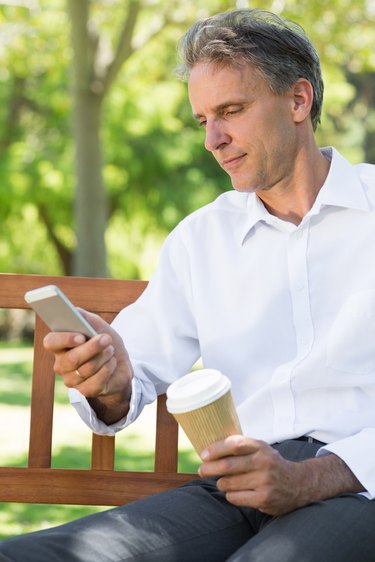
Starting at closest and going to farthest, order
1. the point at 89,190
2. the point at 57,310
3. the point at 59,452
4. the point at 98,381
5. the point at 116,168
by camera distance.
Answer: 1. the point at 57,310
2. the point at 98,381
3. the point at 59,452
4. the point at 89,190
5. the point at 116,168

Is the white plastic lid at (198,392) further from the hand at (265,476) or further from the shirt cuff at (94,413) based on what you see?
the shirt cuff at (94,413)

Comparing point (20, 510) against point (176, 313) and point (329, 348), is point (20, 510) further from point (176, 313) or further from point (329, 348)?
point (329, 348)

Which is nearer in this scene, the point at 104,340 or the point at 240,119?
the point at 104,340

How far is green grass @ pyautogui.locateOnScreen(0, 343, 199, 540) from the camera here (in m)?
5.50

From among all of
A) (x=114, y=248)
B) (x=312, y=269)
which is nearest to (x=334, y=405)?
(x=312, y=269)

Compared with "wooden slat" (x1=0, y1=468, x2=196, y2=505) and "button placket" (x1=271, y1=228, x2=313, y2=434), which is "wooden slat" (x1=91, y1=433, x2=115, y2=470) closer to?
"wooden slat" (x1=0, y1=468, x2=196, y2=505)

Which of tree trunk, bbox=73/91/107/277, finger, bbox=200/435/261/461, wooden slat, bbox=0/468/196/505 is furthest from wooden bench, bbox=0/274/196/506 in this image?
tree trunk, bbox=73/91/107/277

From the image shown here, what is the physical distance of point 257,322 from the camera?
289 centimetres

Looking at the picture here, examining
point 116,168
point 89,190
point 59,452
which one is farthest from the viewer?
point 116,168

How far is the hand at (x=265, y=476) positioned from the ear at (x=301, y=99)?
105cm

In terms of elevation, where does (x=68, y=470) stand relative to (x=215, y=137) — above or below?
below

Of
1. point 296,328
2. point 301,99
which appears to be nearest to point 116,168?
point 301,99

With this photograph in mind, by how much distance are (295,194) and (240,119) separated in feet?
0.96

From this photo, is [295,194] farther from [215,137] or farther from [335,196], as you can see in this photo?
[215,137]
